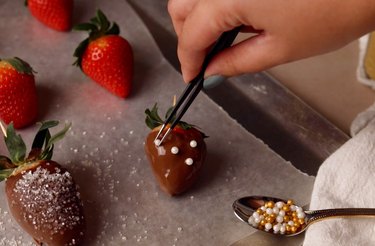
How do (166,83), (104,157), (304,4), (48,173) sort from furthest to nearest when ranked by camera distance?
(166,83) < (104,157) < (48,173) < (304,4)

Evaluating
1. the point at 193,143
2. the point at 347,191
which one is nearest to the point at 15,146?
the point at 193,143

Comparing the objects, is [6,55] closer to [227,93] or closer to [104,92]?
[104,92]

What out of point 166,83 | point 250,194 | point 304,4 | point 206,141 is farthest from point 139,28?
point 304,4

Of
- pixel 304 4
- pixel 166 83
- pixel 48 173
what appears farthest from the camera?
pixel 166 83

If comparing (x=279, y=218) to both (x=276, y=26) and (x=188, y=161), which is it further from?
(x=276, y=26)

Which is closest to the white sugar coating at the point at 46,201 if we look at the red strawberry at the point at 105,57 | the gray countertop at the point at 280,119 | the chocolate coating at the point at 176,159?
the chocolate coating at the point at 176,159

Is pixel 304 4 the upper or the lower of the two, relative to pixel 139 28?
upper

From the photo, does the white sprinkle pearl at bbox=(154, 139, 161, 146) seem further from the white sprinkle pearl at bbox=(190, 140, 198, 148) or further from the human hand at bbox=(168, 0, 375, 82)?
the human hand at bbox=(168, 0, 375, 82)
